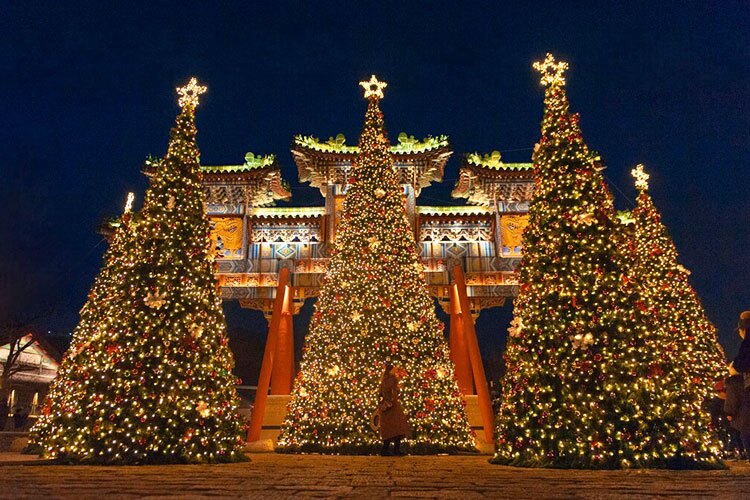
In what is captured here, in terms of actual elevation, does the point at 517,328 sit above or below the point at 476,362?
above

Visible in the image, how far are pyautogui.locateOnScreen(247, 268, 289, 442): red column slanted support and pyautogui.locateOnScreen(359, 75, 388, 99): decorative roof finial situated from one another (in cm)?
620

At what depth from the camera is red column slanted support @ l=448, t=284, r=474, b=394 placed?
1543 cm

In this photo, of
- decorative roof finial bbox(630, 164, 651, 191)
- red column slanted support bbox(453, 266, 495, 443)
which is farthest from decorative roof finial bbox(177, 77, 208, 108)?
decorative roof finial bbox(630, 164, 651, 191)

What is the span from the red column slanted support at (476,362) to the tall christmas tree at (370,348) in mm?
3057

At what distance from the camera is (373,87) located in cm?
1364

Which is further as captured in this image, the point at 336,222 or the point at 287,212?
the point at 287,212

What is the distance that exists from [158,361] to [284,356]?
9.42 meters

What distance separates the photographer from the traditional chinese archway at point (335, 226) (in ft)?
57.1

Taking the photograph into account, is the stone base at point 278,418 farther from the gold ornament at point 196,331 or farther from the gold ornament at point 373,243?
Result: the gold ornament at point 196,331

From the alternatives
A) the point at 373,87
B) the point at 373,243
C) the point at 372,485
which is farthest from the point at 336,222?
the point at 372,485

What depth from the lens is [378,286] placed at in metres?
10.8

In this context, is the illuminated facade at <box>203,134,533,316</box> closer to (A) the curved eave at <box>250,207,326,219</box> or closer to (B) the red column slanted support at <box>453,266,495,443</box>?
(A) the curved eave at <box>250,207,326,219</box>

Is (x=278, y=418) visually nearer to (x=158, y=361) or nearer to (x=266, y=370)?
(x=266, y=370)

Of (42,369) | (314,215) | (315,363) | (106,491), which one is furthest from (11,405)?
(106,491)
